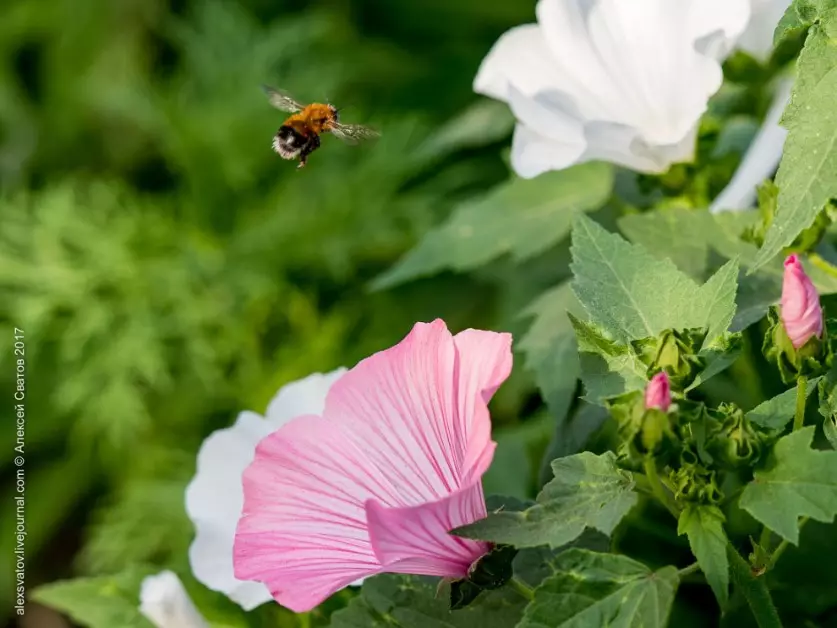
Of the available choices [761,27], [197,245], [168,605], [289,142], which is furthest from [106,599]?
[197,245]

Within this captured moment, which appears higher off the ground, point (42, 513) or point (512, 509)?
point (42, 513)

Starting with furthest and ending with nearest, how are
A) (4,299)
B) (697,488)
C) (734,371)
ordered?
(4,299), (734,371), (697,488)

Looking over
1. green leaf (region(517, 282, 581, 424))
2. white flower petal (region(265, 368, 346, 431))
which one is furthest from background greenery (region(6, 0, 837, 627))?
white flower petal (region(265, 368, 346, 431))

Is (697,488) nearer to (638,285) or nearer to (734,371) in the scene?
(638,285)

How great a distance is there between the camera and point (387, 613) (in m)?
0.60

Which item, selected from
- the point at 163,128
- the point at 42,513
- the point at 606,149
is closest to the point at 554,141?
the point at 606,149

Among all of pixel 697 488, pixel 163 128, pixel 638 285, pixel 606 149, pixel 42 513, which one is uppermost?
pixel 163 128

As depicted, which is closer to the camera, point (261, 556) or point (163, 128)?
point (261, 556)

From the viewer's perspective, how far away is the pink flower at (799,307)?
0.51 metres

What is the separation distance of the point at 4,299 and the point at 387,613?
1.05 metres

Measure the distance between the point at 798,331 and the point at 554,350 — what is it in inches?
9.5

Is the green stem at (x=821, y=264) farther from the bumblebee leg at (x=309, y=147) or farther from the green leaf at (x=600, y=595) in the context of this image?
the bumblebee leg at (x=309, y=147)

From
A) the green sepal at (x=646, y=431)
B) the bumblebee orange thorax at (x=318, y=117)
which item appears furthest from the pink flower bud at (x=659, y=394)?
the bumblebee orange thorax at (x=318, y=117)

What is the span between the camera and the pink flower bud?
1.57 ft
